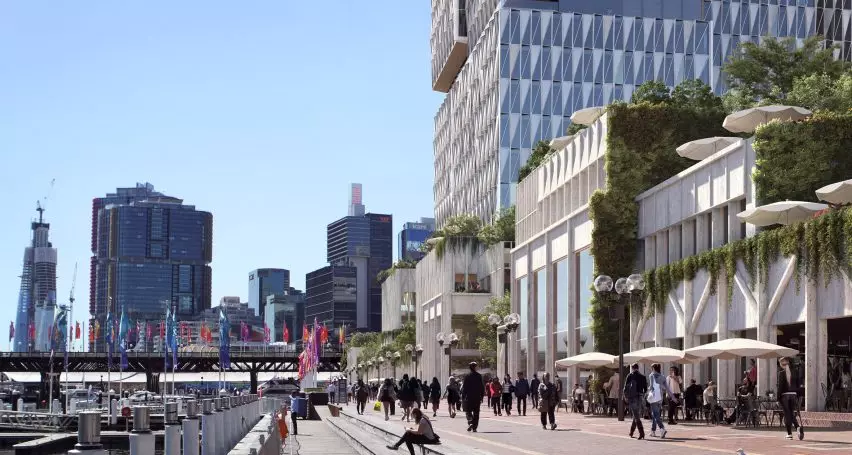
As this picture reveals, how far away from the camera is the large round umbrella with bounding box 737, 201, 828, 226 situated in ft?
123

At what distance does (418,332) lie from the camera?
374 ft

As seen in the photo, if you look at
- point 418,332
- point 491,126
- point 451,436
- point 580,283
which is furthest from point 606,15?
point 451,436

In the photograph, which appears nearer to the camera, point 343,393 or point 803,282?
point 803,282

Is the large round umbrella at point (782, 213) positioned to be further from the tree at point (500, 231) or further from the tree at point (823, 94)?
the tree at point (500, 231)

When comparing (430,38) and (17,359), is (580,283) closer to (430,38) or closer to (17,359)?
(430,38)

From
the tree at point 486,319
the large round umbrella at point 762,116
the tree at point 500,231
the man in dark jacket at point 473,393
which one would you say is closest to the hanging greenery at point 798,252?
the large round umbrella at point 762,116

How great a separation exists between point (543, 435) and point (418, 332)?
3233 inches

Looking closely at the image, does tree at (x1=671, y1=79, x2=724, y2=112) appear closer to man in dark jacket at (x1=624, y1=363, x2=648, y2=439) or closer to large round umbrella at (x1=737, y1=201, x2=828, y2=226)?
large round umbrella at (x1=737, y1=201, x2=828, y2=226)

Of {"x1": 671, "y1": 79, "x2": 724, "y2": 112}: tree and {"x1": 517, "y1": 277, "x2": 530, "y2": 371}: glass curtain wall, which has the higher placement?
{"x1": 671, "y1": 79, "x2": 724, "y2": 112}: tree

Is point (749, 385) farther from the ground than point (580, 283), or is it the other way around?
point (580, 283)

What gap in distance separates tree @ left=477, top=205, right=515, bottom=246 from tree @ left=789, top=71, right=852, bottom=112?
119 feet

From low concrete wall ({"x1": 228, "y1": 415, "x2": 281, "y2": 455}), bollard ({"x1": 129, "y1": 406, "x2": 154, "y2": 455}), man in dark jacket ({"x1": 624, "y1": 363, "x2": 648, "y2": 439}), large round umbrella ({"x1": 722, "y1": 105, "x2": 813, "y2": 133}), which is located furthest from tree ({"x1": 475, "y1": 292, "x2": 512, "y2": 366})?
bollard ({"x1": 129, "y1": 406, "x2": 154, "y2": 455})

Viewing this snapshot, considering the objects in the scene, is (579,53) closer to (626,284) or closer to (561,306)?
(561,306)

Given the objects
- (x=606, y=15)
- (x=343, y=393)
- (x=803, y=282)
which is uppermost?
(x=606, y=15)
